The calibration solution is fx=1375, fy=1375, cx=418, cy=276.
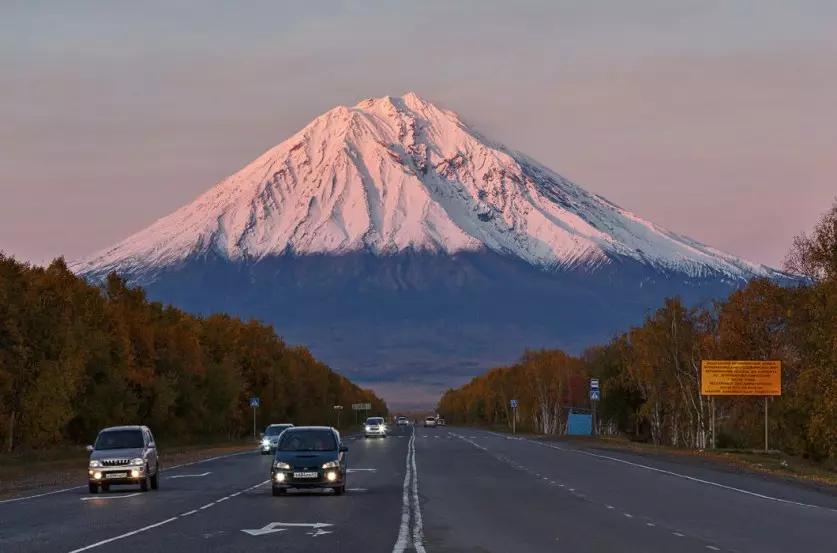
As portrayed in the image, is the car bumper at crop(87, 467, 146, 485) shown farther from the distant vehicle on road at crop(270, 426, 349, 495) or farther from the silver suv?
the distant vehicle on road at crop(270, 426, 349, 495)

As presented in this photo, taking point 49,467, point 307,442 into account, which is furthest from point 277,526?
point 49,467

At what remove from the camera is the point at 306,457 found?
118ft

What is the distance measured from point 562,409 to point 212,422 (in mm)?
69930

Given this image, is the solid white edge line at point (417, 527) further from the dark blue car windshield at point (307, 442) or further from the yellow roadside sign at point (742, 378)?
the yellow roadside sign at point (742, 378)

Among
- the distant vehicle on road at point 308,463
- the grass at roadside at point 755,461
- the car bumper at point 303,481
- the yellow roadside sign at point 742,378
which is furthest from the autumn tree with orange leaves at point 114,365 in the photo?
the yellow roadside sign at point 742,378

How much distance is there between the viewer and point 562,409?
6324 inches

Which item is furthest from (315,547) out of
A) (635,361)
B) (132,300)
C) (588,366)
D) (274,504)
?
(588,366)

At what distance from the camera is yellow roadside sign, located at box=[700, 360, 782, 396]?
66.6 meters

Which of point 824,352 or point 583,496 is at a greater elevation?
point 824,352

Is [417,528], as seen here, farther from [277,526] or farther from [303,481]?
[303,481]

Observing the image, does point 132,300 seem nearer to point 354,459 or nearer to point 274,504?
point 354,459

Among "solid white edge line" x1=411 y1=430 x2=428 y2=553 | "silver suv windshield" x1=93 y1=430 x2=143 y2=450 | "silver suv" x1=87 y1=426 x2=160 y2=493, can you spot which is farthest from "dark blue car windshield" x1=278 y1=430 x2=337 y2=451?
"silver suv windshield" x1=93 y1=430 x2=143 y2=450

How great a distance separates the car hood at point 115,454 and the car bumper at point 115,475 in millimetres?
347

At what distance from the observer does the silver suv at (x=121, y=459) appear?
37.7m
